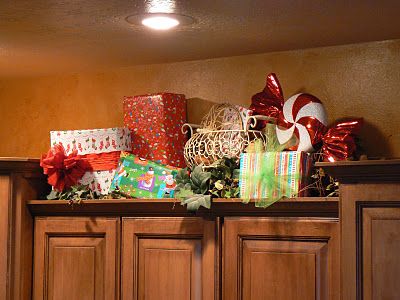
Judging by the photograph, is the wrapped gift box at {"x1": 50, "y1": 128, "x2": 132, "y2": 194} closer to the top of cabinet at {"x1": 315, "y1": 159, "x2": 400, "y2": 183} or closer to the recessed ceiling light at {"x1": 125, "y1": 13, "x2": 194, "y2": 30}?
the recessed ceiling light at {"x1": 125, "y1": 13, "x2": 194, "y2": 30}

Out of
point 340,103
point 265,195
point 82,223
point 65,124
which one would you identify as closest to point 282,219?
point 265,195

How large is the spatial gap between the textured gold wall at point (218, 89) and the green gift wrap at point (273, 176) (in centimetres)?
39

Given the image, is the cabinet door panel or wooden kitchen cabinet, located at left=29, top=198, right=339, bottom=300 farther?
wooden kitchen cabinet, located at left=29, top=198, right=339, bottom=300

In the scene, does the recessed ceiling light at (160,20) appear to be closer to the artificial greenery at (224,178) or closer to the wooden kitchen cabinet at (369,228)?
the artificial greenery at (224,178)

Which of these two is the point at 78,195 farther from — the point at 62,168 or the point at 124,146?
the point at 124,146

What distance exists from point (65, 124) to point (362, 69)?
1.57 meters

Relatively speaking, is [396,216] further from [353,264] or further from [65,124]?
[65,124]

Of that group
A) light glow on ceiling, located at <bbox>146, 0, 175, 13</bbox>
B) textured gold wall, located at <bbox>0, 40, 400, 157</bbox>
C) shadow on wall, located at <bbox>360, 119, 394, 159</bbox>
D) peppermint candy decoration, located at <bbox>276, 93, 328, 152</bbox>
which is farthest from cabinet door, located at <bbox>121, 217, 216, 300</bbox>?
light glow on ceiling, located at <bbox>146, 0, 175, 13</bbox>

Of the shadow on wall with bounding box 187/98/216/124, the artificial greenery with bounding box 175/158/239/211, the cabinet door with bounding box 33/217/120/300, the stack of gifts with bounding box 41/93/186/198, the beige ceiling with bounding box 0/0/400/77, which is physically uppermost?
the beige ceiling with bounding box 0/0/400/77

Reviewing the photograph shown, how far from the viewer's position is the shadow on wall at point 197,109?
371 centimetres

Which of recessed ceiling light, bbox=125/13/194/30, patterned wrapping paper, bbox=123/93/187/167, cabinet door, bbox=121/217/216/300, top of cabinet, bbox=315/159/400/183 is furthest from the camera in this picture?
patterned wrapping paper, bbox=123/93/187/167

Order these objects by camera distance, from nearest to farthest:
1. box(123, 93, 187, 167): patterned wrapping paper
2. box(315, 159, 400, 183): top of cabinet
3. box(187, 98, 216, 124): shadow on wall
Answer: box(315, 159, 400, 183): top of cabinet
box(123, 93, 187, 167): patterned wrapping paper
box(187, 98, 216, 124): shadow on wall

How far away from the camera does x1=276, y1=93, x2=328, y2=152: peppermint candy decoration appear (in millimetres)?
3205

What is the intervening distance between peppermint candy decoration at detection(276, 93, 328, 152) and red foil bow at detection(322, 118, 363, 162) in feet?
0.15
